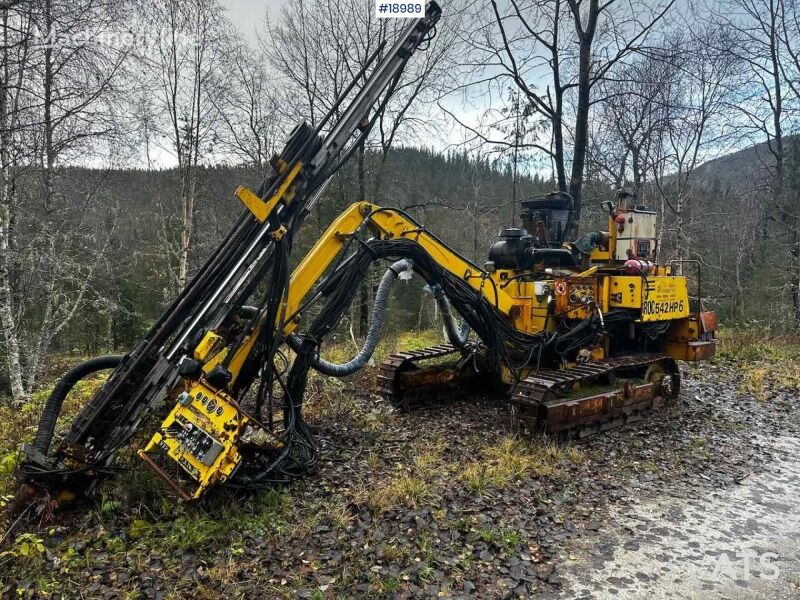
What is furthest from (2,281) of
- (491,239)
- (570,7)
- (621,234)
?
(491,239)

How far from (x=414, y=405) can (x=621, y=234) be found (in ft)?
13.7

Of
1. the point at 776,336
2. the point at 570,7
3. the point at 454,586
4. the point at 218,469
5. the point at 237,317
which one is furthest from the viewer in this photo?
the point at 776,336

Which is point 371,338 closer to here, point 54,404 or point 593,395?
point 54,404

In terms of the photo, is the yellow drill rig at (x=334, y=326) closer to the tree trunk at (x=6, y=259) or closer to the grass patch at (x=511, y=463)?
the grass patch at (x=511, y=463)

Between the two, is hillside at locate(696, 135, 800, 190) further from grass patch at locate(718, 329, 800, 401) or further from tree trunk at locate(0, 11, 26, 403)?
tree trunk at locate(0, 11, 26, 403)

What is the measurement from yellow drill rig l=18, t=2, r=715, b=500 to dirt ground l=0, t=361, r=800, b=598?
0.38 metres

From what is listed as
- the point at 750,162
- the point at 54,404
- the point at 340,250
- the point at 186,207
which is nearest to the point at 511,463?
the point at 340,250

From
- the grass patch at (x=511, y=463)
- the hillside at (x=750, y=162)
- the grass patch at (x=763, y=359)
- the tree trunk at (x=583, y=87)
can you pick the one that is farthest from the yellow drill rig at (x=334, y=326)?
the hillside at (x=750, y=162)

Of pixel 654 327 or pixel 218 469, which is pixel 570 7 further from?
pixel 218 469

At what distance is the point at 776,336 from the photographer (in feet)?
47.1

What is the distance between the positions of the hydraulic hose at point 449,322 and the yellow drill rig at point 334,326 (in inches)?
1.4

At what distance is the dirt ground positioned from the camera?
147 inches

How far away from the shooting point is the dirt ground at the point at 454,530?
3746mm

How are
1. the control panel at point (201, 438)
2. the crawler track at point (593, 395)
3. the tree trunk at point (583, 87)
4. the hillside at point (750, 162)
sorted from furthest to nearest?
the hillside at point (750, 162) < the tree trunk at point (583, 87) < the crawler track at point (593, 395) < the control panel at point (201, 438)
